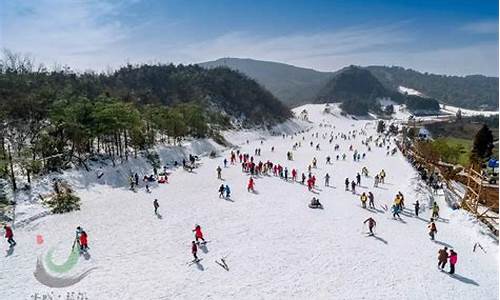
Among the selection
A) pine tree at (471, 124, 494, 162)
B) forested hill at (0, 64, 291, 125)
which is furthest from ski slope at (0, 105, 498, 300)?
forested hill at (0, 64, 291, 125)

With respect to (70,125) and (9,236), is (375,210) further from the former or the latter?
Result: (70,125)

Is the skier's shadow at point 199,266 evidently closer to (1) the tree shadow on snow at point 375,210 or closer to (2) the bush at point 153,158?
(1) the tree shadow on snow at point 375,210

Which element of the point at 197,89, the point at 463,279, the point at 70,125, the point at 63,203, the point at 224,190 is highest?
the point at 197,89

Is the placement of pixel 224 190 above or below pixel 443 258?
above

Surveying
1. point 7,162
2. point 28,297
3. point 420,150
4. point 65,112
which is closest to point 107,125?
point 65,112

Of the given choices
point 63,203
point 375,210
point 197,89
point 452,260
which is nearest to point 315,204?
point 375,210

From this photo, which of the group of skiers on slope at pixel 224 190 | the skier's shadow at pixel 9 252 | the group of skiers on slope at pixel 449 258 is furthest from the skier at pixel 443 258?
the skier's shadow at pixel 9 252

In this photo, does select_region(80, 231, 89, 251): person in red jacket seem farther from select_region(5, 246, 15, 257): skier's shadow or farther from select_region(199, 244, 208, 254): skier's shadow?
select_region(199, 244, 208, 254): skier's shadow

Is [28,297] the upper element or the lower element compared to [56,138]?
lower

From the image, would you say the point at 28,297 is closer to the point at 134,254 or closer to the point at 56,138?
the point at 134,254
